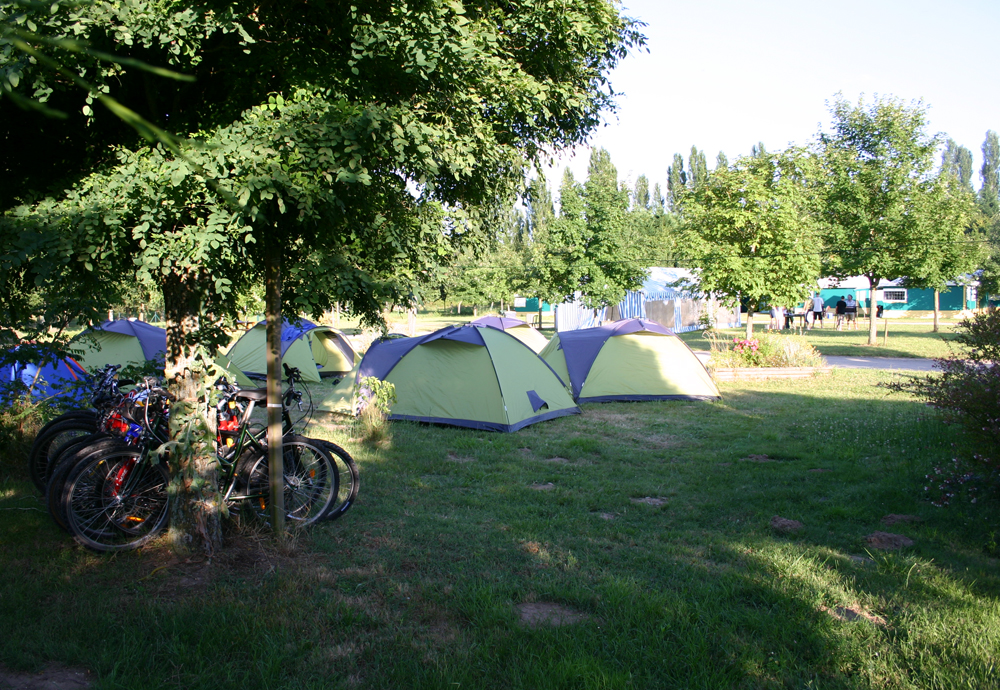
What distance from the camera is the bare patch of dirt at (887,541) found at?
184 inches

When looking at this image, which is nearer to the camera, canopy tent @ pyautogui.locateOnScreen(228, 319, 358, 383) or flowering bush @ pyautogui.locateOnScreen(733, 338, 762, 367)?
canopy tent @ pyautogui.locateOnScreen(228, 319, 358, 383)

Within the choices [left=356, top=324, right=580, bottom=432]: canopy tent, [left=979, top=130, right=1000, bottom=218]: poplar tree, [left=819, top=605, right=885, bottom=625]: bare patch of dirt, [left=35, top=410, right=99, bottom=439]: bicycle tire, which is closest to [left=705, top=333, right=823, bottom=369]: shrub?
[left=356, top=324, right=580, bottom=432]: canopy tent

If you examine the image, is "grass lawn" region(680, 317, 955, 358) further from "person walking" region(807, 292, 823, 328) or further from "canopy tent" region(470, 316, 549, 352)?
"canopy tent" region(470, 316, 549, 352)

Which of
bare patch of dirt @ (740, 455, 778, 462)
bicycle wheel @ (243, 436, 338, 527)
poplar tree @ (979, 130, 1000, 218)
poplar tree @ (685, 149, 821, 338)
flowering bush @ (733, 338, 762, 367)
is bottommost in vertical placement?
bare patch of dirt @ (740, 455, 778, 462)

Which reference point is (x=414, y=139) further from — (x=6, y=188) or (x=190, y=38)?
(x=6, y=188)

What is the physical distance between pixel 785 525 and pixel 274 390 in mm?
3863

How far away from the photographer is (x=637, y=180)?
199 ft

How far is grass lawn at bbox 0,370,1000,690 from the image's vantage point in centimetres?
312

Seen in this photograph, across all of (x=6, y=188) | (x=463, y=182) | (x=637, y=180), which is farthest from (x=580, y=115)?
(x=637, y=180)

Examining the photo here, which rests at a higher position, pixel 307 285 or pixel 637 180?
pixel 637 180

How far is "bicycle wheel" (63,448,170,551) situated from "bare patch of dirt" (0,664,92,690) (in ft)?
4.09

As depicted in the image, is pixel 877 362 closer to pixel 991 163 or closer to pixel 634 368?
pixel 634 368

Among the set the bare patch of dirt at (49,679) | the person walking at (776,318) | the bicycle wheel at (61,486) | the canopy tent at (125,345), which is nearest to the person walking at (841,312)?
the person walking at (776,318)

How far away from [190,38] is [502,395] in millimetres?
6219
